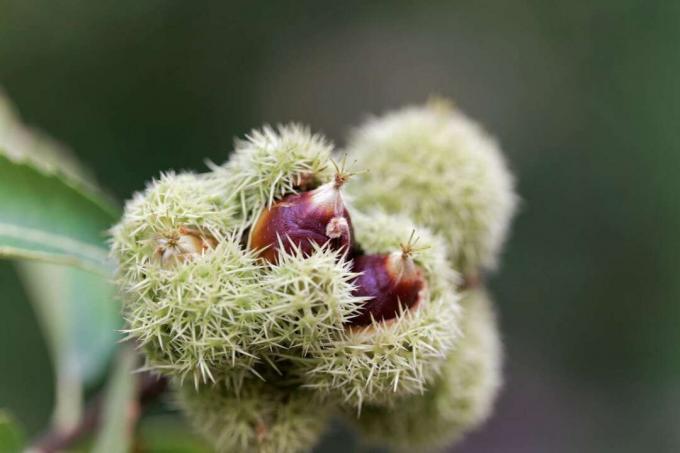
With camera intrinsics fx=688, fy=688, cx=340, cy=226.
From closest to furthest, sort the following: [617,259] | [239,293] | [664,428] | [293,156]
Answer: [239,293] < [293,156] < [664,428] < [617,259]

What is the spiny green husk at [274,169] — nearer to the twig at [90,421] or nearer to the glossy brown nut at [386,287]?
the glossy brown nut at [386,287]

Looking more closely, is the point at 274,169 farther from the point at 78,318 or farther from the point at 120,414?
the point at 78,318

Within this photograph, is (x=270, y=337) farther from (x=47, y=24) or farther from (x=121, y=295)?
(x=47, y=24)

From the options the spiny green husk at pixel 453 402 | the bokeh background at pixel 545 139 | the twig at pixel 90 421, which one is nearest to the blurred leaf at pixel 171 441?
the twig at pixel 90 421

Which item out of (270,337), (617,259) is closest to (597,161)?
(617,259)

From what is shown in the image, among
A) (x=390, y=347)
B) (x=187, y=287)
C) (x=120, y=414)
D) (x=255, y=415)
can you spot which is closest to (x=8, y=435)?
(x=120, y=414)

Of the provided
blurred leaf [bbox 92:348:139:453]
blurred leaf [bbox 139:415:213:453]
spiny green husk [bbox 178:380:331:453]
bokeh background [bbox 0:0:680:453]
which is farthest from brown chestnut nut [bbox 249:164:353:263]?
bokeh background [bbox 0:0:680:453]
